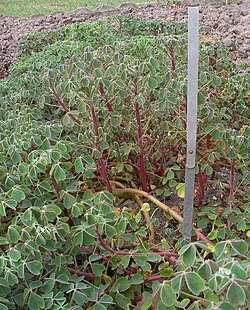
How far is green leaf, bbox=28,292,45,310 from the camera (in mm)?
1275

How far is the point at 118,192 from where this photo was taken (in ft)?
6.43

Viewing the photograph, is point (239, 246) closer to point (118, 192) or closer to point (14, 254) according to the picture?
point (14, 254)

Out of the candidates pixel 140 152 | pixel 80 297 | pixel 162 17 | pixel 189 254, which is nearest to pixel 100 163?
pixel 140 152

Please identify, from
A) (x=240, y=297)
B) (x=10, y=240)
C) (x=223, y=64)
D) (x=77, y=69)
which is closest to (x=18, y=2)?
(x=223, y=64)

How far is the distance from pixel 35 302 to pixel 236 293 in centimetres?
59

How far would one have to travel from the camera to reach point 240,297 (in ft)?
2.93

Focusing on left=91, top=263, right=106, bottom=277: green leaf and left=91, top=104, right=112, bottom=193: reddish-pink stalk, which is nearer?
left=91, top=263, right=106, bottom=277: green leaf

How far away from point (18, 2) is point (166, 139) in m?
5.27

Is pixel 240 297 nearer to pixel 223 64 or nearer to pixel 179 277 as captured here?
pixel 179 277

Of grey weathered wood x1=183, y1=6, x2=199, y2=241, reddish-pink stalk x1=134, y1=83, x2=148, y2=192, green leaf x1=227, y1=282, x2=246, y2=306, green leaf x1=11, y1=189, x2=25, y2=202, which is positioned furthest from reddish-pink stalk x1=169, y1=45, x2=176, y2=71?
green leaf x1=227, y1=282, x2=246, y2=306

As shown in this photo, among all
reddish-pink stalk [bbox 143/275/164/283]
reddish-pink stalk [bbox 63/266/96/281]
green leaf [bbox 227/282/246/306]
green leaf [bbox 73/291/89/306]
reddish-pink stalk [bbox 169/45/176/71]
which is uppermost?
reddish-pink stalk [bbox 169/45/176/71]

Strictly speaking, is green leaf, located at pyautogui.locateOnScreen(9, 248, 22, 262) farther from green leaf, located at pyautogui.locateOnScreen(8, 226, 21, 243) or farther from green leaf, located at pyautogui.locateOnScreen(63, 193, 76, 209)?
green leaf, located at pyautogui.locateOnScreen(63, 193, 76, 209)

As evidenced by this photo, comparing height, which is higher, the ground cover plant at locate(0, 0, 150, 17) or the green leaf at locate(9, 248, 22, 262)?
the green leaf at locate(9, 248, 22, 262)

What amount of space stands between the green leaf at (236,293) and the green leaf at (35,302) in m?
0.56
